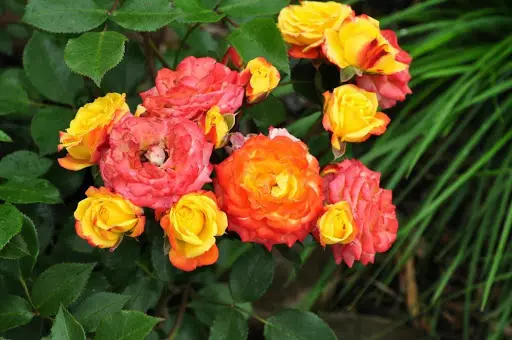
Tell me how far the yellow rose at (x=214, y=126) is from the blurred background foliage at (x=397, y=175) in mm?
157

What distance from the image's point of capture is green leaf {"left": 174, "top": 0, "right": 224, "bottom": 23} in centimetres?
82

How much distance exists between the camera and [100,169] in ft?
2.55

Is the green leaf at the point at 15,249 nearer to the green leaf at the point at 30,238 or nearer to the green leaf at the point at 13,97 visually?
the green leaf at the point at 30,238

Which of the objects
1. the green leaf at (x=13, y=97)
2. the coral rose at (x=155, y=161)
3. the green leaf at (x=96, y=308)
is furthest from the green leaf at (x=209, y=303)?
the green leaf at (x=13, y=97)

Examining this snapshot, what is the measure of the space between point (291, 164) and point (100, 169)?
0.69 feet

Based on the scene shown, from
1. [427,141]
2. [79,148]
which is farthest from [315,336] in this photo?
[427,141]

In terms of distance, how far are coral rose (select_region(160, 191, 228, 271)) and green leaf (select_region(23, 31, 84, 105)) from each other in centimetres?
34

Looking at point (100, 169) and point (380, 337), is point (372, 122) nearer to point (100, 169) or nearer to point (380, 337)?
point (100, 169)

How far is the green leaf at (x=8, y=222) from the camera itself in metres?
0.73

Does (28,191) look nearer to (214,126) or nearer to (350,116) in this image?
(214,126)

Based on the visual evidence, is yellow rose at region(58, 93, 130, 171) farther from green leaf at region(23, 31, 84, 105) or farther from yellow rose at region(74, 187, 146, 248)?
green leaf at region(23, 31, 84, 105)

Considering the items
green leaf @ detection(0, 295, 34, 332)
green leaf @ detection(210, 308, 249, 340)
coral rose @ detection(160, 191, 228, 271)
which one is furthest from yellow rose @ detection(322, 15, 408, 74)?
green leaf @ detection(0, 295, 34, 332)

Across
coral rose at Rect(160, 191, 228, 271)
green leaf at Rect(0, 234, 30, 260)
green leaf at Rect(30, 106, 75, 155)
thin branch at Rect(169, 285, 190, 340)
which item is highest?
coral rose at Rect(160, 191, 228, 271)

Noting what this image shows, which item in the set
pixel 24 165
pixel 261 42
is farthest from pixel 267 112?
pixel 24 165
